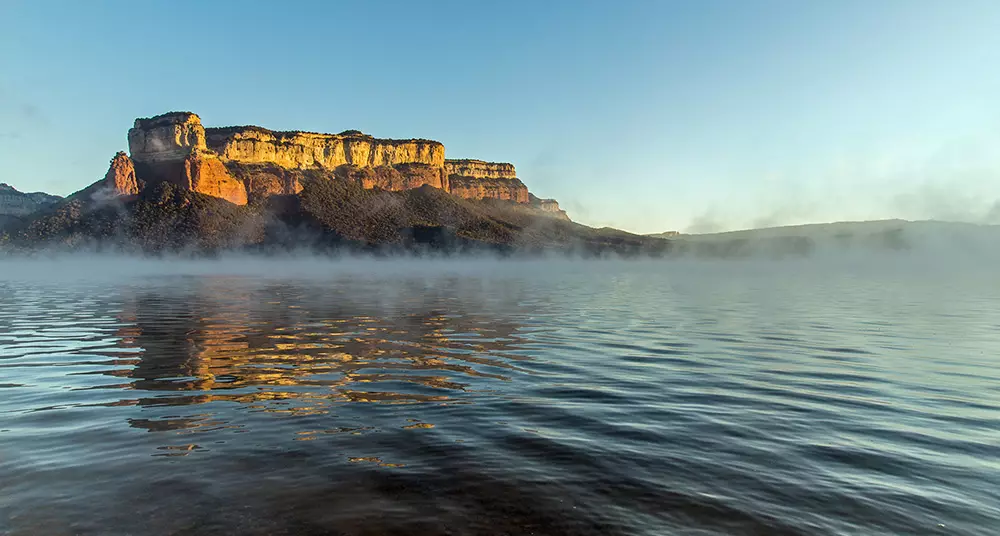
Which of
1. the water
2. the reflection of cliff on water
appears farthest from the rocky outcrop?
the water

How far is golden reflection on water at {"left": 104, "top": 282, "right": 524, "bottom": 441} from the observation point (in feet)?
45.2

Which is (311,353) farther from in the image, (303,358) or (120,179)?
(120,179)

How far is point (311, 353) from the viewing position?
20.5m

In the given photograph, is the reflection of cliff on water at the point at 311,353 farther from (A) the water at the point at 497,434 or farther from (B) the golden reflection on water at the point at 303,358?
(A) the water at the point at 497,434

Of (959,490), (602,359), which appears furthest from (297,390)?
(959,490)

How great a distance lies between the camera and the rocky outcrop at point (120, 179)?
7461 inches

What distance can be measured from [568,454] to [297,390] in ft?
26.9

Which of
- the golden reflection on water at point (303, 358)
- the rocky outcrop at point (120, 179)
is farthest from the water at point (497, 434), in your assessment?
the rocky outcrop at point (120, 179)

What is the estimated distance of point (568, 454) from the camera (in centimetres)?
967

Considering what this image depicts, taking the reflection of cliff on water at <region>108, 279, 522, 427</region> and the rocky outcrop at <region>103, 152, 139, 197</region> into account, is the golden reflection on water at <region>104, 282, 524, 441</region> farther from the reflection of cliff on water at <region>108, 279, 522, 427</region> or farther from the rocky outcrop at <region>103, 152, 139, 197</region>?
the rocky outcrop at <region>103, 152, 139, 197</region>

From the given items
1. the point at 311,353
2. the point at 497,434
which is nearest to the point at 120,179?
the point at 311,353

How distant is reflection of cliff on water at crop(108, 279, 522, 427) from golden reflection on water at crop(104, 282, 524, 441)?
0.12 ft

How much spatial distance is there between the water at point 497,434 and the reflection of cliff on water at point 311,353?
0.48 feet

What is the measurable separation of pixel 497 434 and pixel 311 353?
1188cm
